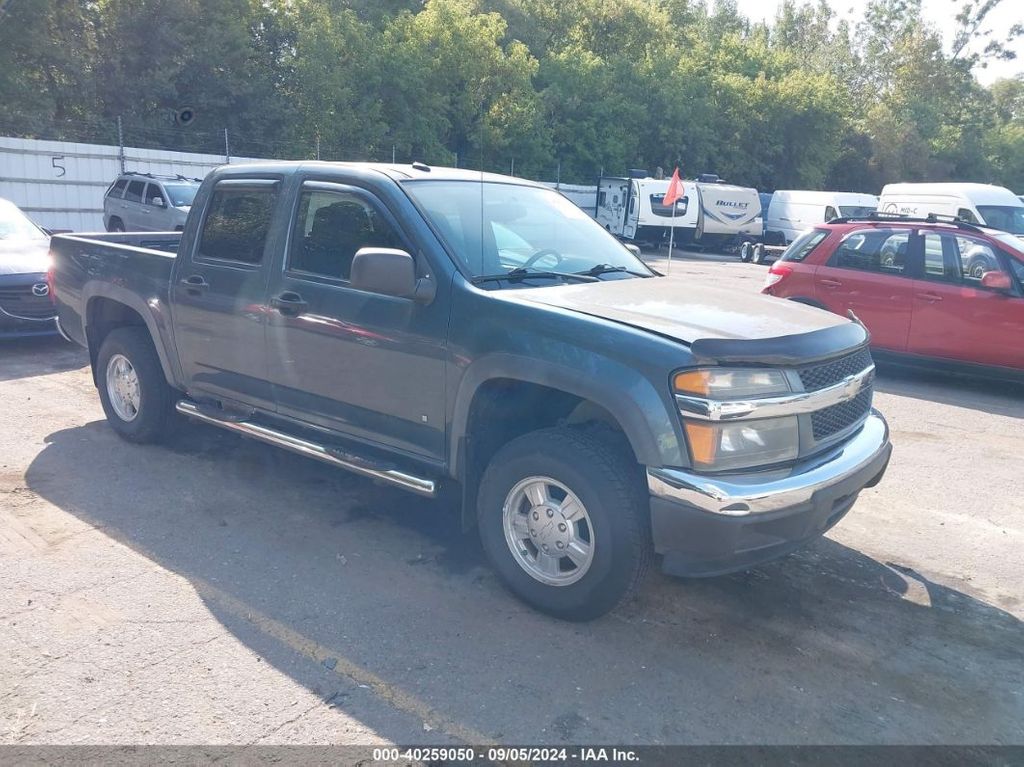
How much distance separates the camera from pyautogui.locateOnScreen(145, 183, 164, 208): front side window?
16953 mm

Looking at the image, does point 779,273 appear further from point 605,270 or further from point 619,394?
A: point 619,394

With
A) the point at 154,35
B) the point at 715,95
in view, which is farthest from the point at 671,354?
the point at 715,95

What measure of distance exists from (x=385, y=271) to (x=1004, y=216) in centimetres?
2014

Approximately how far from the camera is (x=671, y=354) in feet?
11.6

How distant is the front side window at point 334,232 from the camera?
4.55 metres

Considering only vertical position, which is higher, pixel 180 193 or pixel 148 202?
pixel 180 193

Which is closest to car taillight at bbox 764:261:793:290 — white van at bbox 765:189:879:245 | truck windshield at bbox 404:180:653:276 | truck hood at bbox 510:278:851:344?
truck windshield at bbox 404:180:653:276

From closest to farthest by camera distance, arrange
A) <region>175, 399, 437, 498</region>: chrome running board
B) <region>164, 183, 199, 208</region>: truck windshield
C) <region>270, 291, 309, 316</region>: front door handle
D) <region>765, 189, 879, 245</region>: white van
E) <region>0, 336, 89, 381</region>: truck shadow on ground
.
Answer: <region>175, 399, 437, 498</region>: chrome running board, <region>270, 291, 309, 316</region>: front door handle, <region>0, 336, 89, 381</region>: truck shadow on ground, <region>164, 183, 199, 208</region>: truck windshield, <region>765, 189, 879, 245</region>: white van

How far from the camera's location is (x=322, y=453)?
4707mm

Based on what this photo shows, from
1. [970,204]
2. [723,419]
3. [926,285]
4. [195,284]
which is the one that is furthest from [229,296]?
Result: [970,204]

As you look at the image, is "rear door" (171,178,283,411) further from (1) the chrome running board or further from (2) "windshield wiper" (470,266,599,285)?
(2) "windshield wiper" (470,266,599,285)

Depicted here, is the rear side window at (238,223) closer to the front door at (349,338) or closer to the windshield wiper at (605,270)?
the front door at (349,338)

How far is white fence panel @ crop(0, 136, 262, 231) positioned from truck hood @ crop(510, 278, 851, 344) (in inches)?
618

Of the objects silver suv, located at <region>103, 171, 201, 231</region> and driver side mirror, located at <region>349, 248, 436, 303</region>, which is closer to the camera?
driver side mirror, located at <region>349, 248, 436, 303</region>
